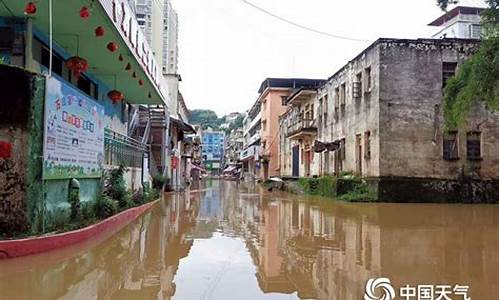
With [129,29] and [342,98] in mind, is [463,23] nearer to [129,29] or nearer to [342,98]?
[342,98]

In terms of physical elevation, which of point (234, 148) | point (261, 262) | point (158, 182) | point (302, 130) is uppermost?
point (234, 148)

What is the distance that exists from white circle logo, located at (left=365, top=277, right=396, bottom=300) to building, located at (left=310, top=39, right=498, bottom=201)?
48.5 ft

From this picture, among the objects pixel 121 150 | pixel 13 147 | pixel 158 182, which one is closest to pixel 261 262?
pixel 13 147

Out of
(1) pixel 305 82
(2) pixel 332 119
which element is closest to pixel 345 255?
(2) pixel 332 119

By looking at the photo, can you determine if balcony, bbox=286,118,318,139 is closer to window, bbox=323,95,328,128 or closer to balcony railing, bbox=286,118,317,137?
balcony railing, bbox=286,118,317,137

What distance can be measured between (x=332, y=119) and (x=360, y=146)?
5448 millimetres

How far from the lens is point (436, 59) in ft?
71.3

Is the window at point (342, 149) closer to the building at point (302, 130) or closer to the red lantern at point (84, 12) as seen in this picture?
the building at point (302, 130)

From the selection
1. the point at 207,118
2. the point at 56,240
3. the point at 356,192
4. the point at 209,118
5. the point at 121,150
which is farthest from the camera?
the point at 209,118

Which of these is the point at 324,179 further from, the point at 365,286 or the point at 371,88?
the point at 365,286

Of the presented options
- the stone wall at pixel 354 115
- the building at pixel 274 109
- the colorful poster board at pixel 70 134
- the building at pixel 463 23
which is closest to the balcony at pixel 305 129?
the stone wall at pixel 354 115

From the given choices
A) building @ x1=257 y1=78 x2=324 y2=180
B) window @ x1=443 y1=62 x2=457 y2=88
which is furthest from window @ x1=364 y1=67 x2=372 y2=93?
building @ x1=257 y1=78 x2=324 y2=180

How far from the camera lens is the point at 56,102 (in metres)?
8.97

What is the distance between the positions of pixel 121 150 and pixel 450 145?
1416cm
